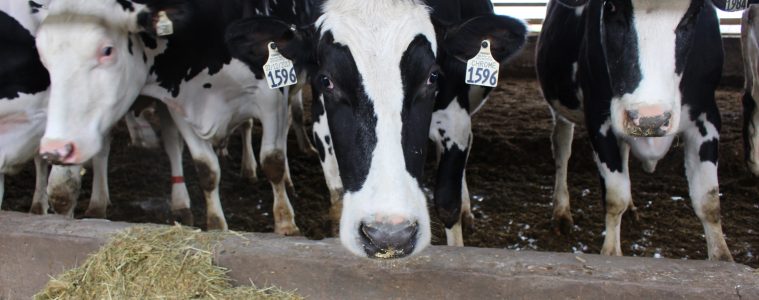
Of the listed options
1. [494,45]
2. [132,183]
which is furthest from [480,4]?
[132,183]

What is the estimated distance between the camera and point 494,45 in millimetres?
3691

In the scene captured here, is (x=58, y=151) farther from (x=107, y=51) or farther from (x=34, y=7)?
(x=34, y=7)

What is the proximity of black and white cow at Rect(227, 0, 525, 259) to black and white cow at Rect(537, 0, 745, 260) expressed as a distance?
97 cm

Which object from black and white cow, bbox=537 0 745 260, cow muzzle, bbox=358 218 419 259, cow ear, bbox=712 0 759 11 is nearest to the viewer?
cow muzzle, bbox=358 218 419 259

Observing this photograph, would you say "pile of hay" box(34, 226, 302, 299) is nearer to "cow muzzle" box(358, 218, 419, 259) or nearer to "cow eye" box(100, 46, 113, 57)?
"cow muzzle" box(358, 218, 419, 259)

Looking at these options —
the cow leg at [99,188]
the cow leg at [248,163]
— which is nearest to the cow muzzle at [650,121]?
the cow leg at [99,188]

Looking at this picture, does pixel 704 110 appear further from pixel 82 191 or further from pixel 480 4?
pixel 82 191

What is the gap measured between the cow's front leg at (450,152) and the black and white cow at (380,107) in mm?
1069

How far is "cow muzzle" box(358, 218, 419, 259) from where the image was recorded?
2885mm

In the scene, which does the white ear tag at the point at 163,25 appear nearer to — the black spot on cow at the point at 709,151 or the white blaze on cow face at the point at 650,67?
the white blaze on cow face at the point at 650,67

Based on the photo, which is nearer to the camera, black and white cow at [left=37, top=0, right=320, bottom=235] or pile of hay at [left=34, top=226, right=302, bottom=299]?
pile of hay at [left=34, top=226, right=302, bottom=299]

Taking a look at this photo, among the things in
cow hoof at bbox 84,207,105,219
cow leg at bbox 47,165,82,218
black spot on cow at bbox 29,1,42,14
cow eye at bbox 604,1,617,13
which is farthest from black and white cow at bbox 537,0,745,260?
cow hoof at bbox 84,207,105,219

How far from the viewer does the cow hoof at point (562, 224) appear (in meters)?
5.39

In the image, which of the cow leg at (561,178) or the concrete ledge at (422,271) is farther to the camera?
the cow leg at (561,178)
